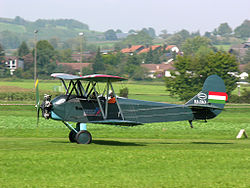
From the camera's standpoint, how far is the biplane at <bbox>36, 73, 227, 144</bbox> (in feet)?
63.2

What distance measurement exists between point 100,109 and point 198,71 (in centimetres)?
5191

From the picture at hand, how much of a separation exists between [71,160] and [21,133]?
42.3ft

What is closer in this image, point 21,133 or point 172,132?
point 21,133

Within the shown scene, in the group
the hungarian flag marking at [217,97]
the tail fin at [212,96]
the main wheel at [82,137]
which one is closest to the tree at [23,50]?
the tail fin at [212,96]

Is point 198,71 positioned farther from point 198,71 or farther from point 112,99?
point 112,99

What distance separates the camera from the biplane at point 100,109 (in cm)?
1927

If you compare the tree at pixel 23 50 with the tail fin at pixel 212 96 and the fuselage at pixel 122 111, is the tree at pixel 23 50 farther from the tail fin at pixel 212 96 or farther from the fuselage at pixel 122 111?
the fuselage at pixel 122 111

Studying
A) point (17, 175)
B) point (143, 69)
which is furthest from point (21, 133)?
point (143, 69)

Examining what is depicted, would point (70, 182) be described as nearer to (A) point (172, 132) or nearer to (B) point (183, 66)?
(A) point (172, 132)

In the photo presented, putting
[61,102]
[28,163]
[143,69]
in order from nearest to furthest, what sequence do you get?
1. [28,163]
2. [61,102]
3. [143,69]

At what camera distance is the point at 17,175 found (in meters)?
12.9

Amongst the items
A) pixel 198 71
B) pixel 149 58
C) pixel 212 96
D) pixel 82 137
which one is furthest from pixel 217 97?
pixel 149 58

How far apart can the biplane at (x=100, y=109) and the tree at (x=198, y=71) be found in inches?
1856

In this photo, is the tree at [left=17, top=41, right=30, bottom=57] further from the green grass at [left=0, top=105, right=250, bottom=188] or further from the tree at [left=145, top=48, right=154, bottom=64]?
the green grass at [left=0, top=105, right=250, bottom=188]
